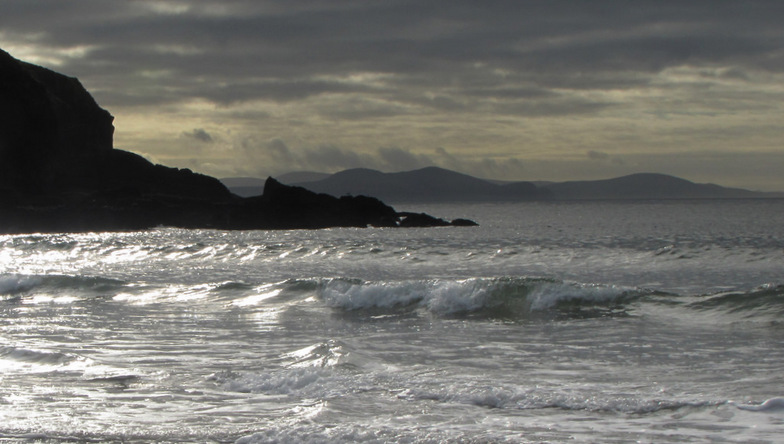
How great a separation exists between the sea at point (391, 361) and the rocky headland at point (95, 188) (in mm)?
46873

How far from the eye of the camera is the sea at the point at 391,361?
6.72 meters

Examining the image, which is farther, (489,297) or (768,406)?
(489,297)

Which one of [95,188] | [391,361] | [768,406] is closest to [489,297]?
[391,361]

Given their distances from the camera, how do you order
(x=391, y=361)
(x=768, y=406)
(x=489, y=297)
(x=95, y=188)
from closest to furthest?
(x=768, y=406) < (x=391, y=361) < (x=489, y=297) < (x=95, y=188)

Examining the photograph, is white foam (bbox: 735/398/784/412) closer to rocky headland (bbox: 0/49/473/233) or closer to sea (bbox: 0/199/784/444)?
sea (bbox: 0/199/784/444)

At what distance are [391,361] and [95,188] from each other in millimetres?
77603

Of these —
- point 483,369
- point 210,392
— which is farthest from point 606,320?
point 210,392

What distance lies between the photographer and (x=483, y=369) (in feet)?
30.6

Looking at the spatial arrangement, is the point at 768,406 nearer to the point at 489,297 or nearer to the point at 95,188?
the point at 489,297

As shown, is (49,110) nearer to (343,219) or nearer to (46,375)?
(343,219)

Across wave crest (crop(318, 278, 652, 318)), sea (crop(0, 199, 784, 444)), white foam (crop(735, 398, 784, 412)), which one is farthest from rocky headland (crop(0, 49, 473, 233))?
white foam (crop(735, 398, 784, 412))

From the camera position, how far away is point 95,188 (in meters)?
80.5

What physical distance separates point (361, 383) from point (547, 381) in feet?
6.95

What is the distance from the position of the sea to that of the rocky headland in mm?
46873
